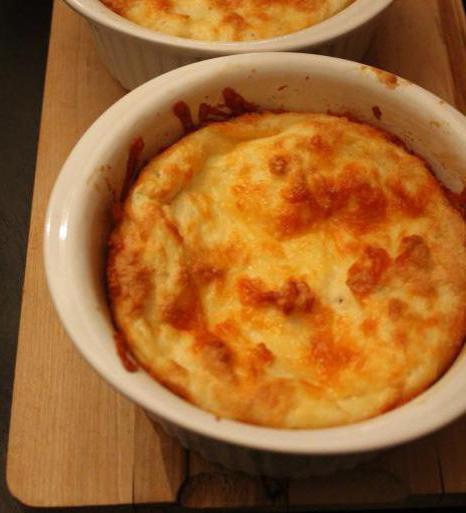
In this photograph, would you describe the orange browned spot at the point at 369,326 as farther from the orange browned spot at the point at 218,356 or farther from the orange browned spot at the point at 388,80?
the orange browned spot at the point at 388,80

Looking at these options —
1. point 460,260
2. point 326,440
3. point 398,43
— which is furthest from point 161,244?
point 398,43

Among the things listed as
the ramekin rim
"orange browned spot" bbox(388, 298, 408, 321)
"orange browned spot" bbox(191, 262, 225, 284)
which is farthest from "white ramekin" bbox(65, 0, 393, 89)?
"orange browned spot" bbox(388, 298, 408, 321)

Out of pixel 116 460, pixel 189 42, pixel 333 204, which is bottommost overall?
pixel 116 460

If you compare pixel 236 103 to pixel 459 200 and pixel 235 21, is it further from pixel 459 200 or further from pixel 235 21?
pixel 459 200

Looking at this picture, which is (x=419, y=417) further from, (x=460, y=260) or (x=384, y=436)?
(x=460, y=260)

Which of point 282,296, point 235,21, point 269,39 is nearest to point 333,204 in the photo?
point 282,296

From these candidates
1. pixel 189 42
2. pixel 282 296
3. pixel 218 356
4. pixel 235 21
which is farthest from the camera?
pixel 235 21
